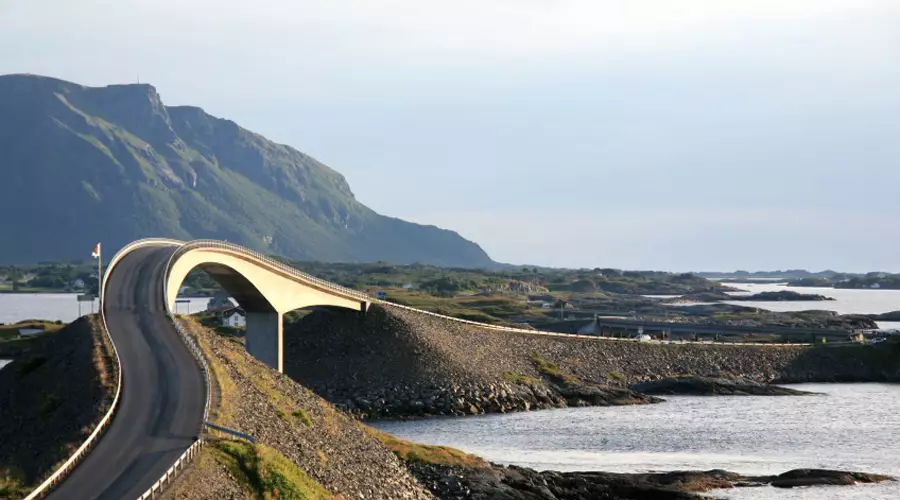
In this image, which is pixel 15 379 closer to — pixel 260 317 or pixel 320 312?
pixel 260 317

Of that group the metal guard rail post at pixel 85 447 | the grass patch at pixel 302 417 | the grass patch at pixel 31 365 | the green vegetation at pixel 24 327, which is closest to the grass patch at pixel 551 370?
the green vegetation at pixel 24 327

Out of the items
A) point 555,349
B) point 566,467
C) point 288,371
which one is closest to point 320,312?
point 288,371

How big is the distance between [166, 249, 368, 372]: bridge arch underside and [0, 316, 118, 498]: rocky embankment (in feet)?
104

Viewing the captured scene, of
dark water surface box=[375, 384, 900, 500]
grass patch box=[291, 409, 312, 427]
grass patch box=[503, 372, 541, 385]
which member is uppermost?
grass patch box=[291, 409, 312, 427]

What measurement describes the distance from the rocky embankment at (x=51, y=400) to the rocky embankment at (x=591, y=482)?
60.9 feet

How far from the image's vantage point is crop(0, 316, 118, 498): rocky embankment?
48509 millimetres

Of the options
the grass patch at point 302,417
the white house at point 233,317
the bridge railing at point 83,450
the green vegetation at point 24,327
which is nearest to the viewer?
the bridge railing at point 83,450

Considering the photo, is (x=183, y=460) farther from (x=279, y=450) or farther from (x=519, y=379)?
(x=519, y=379)

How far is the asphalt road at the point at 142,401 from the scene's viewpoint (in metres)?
43.7

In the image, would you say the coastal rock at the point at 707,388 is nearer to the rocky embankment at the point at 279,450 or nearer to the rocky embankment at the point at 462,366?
the rocky embankment at the point at 462,366

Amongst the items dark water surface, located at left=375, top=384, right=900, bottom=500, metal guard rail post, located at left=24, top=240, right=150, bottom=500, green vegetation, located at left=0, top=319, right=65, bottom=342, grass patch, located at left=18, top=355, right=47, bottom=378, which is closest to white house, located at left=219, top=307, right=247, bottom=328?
green vegetation, located at left=0, top=319, right=65, bottom=342

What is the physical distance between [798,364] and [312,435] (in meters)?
109

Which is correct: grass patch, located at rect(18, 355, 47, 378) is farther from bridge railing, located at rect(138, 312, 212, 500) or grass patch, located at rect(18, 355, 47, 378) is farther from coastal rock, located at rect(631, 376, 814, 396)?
coastal rock, located at rect(631, 376, 814, 396)

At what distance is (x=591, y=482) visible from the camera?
229ft
